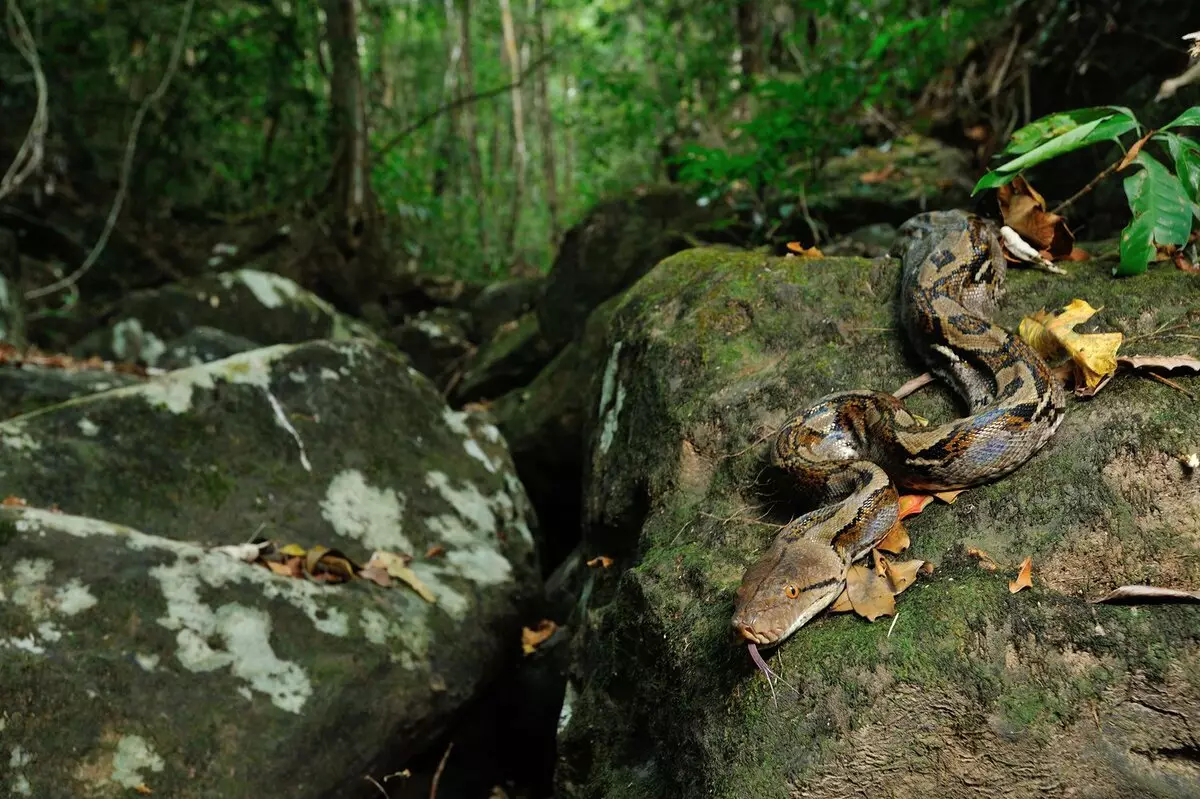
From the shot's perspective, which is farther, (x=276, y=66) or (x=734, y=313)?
(x=276, y=66)

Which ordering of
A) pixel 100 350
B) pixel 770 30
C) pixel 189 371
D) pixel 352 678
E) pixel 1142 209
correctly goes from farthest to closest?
pixel 770 30
pixel 100 350
pixel 189 371
pixel 352 678
pixel 1142 209

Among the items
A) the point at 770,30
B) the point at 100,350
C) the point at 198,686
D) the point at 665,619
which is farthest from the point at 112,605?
the point at 770,30

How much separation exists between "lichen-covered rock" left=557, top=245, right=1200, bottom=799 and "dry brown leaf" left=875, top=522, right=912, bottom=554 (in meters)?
0.04

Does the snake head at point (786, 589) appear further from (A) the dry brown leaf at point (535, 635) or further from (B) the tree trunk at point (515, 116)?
(B) the tree trunk at point (515, 116)

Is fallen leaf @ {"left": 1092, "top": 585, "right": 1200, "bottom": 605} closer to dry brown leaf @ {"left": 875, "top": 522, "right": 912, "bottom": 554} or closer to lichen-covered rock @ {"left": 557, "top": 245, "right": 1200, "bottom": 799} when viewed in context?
lichen-covered rock @ {"left": 557, "top": 245, "right": 1200, "bottom": 799}

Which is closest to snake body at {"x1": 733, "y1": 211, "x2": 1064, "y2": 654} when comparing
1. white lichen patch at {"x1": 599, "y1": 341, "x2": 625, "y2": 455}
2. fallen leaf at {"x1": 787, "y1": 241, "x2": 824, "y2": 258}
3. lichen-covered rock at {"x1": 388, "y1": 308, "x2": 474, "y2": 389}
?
fallen leaf at {"x1": 787, "y1": 241, "x2": 824, "y2": 258}

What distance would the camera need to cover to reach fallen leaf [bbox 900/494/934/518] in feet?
11.7

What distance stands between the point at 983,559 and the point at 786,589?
83cm

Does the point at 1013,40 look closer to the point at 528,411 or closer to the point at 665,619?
the point at 528,411

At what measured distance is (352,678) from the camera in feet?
14.5

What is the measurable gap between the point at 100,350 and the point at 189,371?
6.50 meters

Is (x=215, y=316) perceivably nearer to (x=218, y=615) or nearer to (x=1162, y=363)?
(x=218, y=615)

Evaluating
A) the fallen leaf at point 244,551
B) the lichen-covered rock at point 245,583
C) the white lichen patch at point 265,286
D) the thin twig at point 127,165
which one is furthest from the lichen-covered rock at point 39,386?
the white lichen patch at point 265,286

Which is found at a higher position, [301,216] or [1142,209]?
[1142,209]
